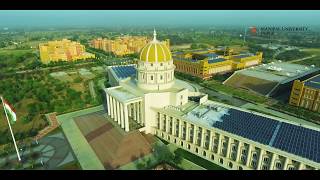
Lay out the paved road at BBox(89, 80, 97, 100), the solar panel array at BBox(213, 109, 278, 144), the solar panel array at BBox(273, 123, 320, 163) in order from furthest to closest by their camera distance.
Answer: the paved road at BBox(89, 80, 97, 100) → the solar panel array at BBox(213, 109, 278, 144) → the solar panel array at BBox(273, 123, 320, 163)

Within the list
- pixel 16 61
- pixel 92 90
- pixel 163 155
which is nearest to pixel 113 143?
pixel 163 155

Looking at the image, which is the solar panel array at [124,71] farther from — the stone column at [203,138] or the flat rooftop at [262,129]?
the stone column at [203,138]

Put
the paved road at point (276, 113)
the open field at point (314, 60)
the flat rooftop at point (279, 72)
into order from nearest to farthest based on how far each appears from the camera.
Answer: the paved road at point (276, 113), the flat rooftop at point (279, 72), the open field at point (314, 60)

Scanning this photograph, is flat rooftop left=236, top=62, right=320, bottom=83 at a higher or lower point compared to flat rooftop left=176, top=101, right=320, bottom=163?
higher

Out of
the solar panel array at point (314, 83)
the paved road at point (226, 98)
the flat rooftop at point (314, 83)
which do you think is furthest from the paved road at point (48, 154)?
the solar panel array at point (314, 83)

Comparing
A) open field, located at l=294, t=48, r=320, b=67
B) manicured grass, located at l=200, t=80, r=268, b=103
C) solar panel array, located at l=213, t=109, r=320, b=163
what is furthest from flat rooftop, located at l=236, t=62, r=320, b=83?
solar panel array, located at l=213, t=109, r=320, b=163

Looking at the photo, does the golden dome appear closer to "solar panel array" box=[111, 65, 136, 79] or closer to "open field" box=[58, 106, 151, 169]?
"open field" box=[58, 106, 151, 169]

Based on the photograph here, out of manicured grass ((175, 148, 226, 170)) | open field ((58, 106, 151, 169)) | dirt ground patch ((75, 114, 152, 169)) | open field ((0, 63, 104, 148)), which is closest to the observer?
manicured grass ((175, 148, 226, 170))

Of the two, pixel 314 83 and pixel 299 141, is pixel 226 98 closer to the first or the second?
pixel 314 83
